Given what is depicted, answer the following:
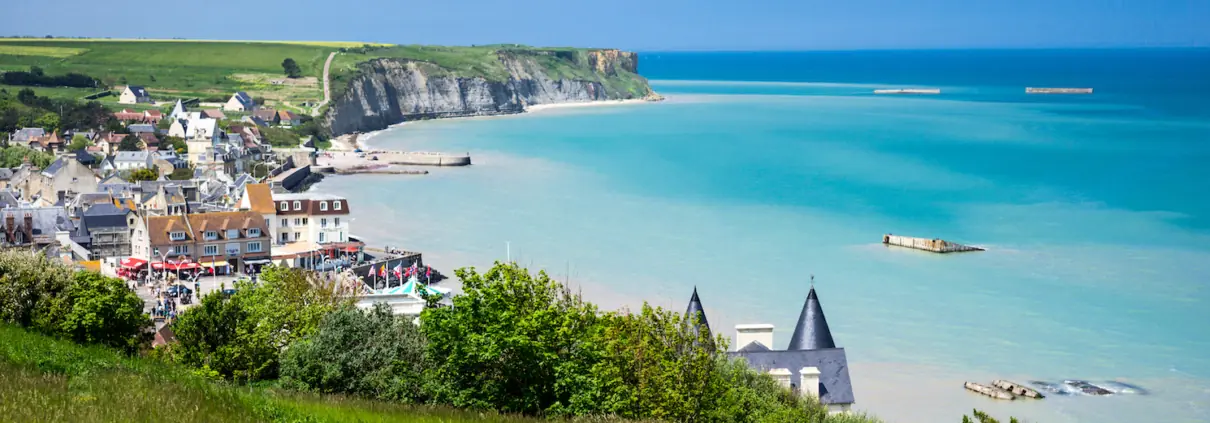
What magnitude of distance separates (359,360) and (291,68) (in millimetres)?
135734

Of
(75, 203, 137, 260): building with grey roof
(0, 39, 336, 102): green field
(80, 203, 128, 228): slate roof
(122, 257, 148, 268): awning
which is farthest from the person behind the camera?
(0, 39, 336, 102): green field

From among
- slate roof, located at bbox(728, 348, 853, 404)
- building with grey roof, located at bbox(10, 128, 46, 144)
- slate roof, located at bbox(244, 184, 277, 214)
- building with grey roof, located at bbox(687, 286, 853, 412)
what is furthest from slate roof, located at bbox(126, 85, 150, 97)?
slate roof, located at bbox(728, 348, 853, 404)

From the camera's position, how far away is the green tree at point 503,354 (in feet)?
59.6

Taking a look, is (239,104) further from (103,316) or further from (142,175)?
(103,316)

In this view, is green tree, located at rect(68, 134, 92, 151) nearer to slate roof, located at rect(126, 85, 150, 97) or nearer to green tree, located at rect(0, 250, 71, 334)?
slate roof, located at rect(126, 85, 150, 97)

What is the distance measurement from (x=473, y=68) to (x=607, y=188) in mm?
101629

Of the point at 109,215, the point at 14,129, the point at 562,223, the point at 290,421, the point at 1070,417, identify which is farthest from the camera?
the point at 14,129

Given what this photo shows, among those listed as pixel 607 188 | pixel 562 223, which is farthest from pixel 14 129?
pixel 562 223

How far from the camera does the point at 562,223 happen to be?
59875 millimetres

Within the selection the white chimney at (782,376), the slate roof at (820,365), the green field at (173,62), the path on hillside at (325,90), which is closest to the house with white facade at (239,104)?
the path on hillside at (325,90)

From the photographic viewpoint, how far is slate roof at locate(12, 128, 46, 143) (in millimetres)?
83125

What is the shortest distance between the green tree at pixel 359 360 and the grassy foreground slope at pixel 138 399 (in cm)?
171

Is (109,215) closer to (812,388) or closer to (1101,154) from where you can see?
(812,388)

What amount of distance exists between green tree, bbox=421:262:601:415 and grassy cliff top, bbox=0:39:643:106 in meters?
107
